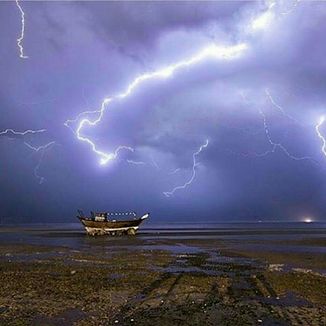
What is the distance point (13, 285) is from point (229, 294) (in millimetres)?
8327

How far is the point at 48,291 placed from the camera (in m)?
13.3

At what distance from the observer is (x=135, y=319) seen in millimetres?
9602

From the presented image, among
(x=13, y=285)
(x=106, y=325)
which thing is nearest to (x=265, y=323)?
(x=106, y=325)

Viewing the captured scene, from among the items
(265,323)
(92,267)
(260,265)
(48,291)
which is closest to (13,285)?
(48,291)

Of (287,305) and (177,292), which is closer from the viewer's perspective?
(287,305)

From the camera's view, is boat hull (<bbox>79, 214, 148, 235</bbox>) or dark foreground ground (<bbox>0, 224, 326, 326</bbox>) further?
boat hull (<bbox>79, 214, 148, 235</bbox>)

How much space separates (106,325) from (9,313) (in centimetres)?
303

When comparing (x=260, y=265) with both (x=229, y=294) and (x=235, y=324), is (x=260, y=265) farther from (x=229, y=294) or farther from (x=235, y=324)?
(x=235, y=324)

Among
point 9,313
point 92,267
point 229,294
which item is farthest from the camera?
point 92,267

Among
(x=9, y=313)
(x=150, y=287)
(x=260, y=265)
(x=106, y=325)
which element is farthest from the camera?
(x=260, y=265)

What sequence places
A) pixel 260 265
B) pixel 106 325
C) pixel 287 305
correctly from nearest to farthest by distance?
pixel 106 325 < pixel 287 305 < pixel 260 265

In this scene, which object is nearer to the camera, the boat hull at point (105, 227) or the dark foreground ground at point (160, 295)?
the dark foreground ground at point (160, 295)

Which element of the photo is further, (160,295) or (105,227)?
(105,227)

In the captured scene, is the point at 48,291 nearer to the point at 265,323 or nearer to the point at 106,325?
the point at 106,325
